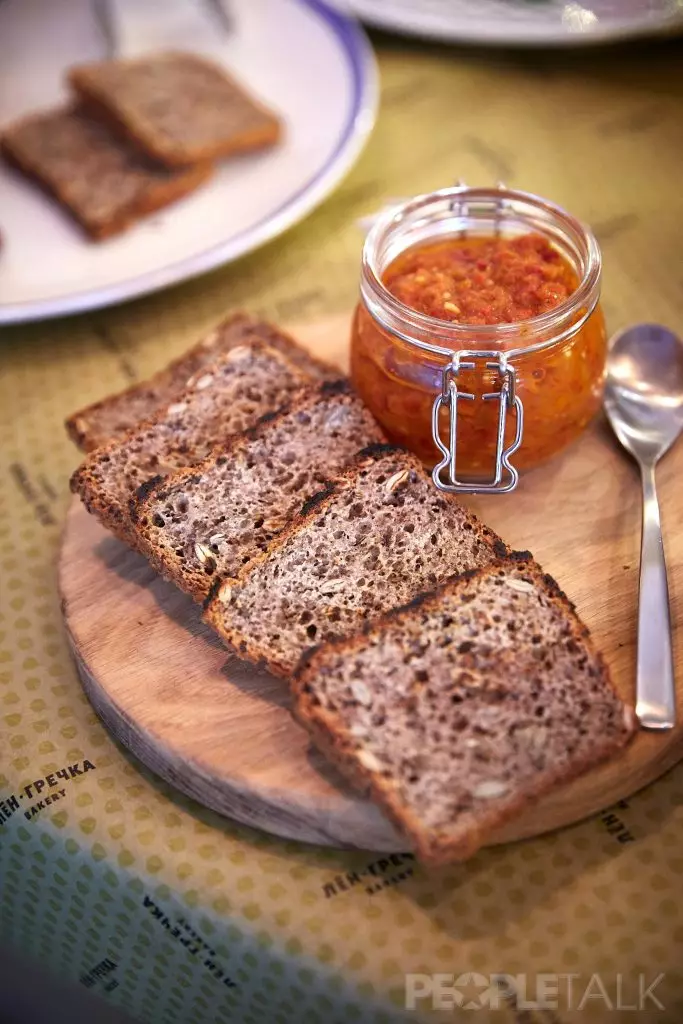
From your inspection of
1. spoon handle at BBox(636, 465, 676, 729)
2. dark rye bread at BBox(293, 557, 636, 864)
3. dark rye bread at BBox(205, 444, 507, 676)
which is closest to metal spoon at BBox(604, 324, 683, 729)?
spoon handle at BBox(636, 465, 676, 729)

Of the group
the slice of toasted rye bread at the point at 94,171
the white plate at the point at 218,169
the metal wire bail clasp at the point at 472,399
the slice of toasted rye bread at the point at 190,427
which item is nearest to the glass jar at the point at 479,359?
the metal wire bail clasp at the point at 472,399

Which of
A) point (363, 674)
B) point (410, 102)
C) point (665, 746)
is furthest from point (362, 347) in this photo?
→ point (410, 102)

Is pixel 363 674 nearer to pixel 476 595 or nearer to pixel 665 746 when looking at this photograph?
pixel 476 595

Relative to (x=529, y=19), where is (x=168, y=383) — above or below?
below

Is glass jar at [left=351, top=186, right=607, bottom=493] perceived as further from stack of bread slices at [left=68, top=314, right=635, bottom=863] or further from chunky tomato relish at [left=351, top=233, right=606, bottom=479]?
stack of bread slices at [left=68, top=314, right=635, bottom=863]

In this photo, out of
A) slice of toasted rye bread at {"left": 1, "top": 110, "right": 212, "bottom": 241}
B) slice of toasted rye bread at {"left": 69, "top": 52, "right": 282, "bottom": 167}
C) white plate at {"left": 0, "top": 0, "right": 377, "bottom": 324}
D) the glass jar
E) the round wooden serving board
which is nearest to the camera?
the round wooden serving board

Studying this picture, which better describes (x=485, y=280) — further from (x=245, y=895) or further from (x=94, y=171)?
(x=94, y=171)

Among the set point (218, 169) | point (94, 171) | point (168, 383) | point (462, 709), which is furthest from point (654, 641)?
point (94, 171)
